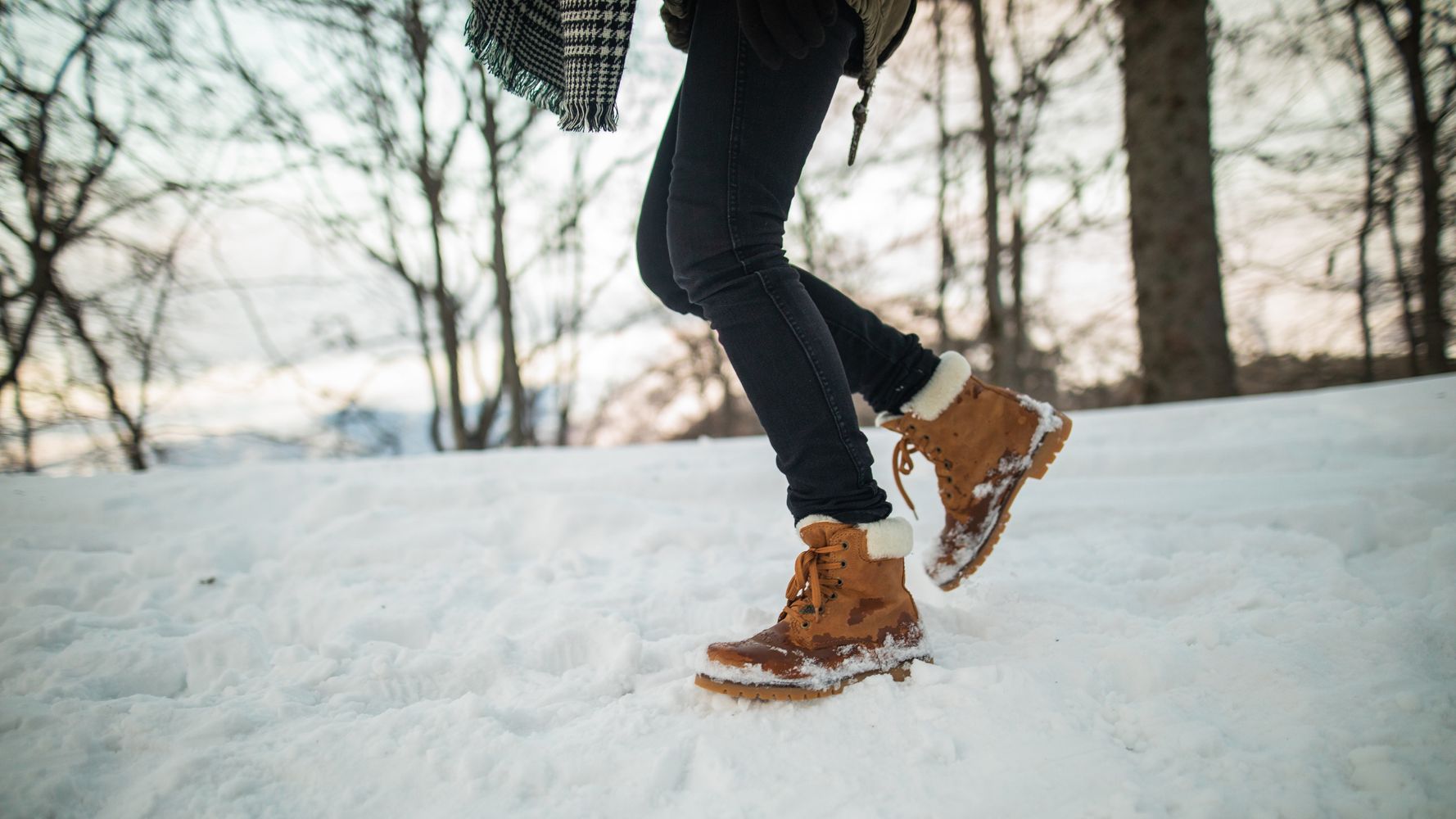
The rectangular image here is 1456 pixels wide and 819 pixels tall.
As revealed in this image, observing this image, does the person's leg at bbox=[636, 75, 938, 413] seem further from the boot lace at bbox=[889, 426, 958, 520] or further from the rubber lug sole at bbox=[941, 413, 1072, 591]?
the rubber lug sole at bbox=[941, 413, 1072, 591]

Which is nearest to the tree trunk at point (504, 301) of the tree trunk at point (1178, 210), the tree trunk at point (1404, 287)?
the tree trunk at point (1178, 210)

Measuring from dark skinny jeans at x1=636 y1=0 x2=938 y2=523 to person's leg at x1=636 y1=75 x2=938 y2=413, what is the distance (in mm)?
174

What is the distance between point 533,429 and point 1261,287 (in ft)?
43.5

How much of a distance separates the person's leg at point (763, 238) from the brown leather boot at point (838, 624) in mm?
40

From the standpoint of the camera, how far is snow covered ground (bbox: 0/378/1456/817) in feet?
2.43

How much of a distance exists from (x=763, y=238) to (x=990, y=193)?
25.1ft

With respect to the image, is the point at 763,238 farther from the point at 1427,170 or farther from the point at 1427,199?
the point at 1427,170

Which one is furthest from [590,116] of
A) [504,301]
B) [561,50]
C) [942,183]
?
[942,183]

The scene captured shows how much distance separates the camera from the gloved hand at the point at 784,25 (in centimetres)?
86

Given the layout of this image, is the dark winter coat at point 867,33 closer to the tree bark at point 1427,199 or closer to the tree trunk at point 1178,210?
the tree trunk at point 1178,210

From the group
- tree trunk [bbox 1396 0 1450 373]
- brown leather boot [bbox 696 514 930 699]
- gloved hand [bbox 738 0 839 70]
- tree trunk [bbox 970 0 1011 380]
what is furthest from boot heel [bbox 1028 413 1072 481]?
tree trunk [bbox 1396 0 1450 373]

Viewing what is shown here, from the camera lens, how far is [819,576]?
39.0 inches

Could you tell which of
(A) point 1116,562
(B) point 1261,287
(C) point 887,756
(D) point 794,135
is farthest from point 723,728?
(B) point 1261,287

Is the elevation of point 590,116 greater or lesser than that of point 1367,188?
lesser
